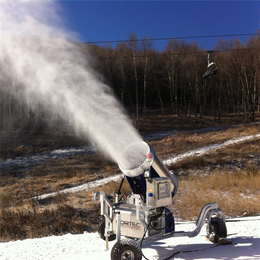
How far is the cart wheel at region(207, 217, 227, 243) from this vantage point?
215 inches

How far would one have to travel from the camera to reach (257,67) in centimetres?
2955

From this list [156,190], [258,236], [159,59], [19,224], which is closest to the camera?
A: [156,190]

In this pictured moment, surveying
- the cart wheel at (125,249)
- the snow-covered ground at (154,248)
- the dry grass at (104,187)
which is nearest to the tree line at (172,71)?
the dry grass at (104,187)

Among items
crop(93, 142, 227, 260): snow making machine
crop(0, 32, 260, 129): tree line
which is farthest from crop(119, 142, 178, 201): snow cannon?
crop(0, 32, 260, 129): tree line

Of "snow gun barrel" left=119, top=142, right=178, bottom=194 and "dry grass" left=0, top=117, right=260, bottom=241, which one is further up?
"snow gun barrel" left=119, top=142, right=178, bottom=194

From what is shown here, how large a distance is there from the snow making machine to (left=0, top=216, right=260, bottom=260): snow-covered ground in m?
0.37

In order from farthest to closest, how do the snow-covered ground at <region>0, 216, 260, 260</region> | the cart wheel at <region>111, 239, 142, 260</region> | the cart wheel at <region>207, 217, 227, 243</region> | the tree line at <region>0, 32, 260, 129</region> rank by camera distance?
the tree line at <region>0, 32, 260, 129</region> < the cart wheel at <region>207, 217, 227, 243</region> < the snow-covered ground at <region>0, 216, 260, 260</region> < the cart wheel at <region>111, 239, 142, 260</region>

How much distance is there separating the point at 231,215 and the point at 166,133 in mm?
19714

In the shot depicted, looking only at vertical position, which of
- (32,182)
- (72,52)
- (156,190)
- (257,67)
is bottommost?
(32,182)

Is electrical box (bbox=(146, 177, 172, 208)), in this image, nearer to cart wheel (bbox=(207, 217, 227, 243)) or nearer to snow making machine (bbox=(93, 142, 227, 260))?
snow making machine (bbox=(93, 142, 227, 260))

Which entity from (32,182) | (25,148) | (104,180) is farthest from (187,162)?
(25,148)

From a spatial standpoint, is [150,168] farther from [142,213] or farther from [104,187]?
[104,187]

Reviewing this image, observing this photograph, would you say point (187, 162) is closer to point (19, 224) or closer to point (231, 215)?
point (231, 215)

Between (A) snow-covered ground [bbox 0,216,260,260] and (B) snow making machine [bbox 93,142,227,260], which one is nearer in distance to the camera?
(B) snow making machine [bbox 93,142,227,260]
